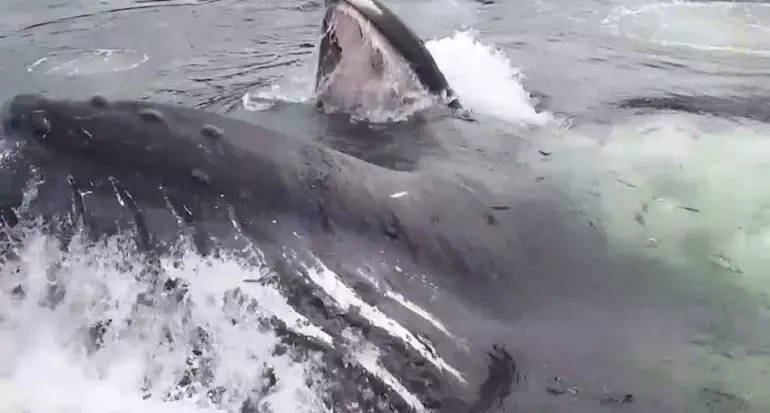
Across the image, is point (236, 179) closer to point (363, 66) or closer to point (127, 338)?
point (127, 338)

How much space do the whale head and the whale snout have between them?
2372 mm

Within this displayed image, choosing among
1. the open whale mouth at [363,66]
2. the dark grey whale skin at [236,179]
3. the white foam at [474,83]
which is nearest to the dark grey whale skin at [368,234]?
the dark grey whale skin at [236,179]

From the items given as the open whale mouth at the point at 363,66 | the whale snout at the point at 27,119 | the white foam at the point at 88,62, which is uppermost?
the whale snout at the point at 27,119

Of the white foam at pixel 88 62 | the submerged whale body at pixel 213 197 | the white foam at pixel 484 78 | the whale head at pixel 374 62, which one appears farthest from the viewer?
the white foam at pixel 88 62

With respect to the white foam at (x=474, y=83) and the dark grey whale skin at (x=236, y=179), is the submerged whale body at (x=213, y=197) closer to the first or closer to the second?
the dark grey whale skin at (x=236, y=179)

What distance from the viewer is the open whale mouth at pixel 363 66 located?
617 centimetres

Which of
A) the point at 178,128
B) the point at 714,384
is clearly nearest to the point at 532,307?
the point at 714,384

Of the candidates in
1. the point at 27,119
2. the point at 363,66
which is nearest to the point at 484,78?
the point at 363,66

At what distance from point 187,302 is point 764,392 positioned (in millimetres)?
2621

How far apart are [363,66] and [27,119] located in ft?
8.79

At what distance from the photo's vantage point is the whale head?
20.1ft

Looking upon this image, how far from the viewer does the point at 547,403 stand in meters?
4.20

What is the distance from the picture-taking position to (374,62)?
6.38 meters

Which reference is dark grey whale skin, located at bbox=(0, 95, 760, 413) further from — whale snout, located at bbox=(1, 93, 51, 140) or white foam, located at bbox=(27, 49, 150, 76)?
white foam, located at bbox=(27, 49, 150, 76)
